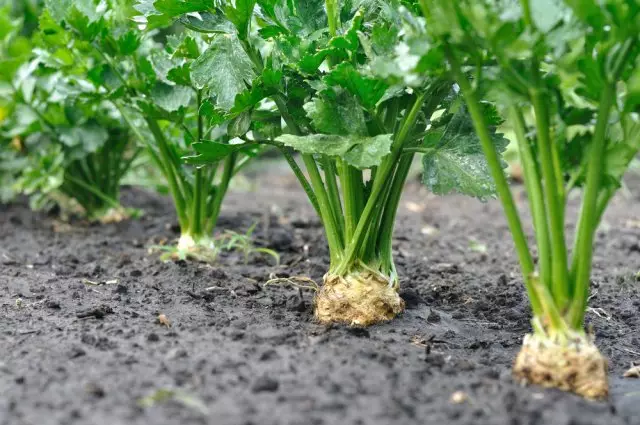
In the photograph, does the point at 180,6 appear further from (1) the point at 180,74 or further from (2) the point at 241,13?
(1) the point at 180,74

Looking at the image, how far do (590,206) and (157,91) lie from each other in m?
1.68

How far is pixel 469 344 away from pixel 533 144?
0.64m

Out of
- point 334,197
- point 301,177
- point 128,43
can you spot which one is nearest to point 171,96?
point 128,43

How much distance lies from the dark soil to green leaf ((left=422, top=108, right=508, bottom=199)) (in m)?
0.44

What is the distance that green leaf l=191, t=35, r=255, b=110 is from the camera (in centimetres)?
209

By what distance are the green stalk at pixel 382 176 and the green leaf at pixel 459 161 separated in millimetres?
96

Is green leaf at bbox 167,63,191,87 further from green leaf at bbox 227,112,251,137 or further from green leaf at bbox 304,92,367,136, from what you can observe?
green leaf at bbox 304,92,367,136

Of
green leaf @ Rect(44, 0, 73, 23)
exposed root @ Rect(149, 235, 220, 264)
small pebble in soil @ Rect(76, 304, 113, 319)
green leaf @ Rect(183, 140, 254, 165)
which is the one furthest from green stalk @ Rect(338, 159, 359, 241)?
green leaf @ Rect(44, 0, 73, 23)

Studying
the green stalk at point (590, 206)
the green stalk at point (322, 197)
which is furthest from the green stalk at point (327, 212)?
the green stalk at point (590, 206)

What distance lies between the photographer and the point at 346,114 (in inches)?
79.7

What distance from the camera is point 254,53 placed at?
2191mm

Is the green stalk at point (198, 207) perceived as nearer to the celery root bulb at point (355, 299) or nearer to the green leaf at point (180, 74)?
the green leaf at point (180, 74)

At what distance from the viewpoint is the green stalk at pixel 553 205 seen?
167cm

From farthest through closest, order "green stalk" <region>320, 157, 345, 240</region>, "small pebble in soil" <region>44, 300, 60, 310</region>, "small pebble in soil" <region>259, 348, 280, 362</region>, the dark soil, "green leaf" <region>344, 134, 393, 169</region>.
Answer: "small pebble in soil" <region>44, 300, 60, 310</region> < "green stalk" <region>320, 157, 345, 240</region> < "green leaf" <region>344, 134, 393, 169</region> < "small pebble in soil" <region>259, 348, 280, 362</region> < the dark soil
